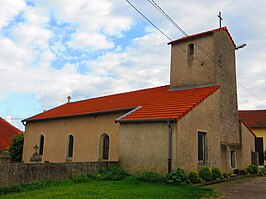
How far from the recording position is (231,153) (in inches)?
742

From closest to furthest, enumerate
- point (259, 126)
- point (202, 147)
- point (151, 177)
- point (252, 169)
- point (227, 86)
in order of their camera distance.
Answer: point (151, 177), point (202, 147), point (227, 86), point (252, 169), point (259, 126)

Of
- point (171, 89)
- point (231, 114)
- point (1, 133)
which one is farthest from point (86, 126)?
point (1, 133)

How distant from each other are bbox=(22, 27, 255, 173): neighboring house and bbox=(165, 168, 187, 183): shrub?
0.37 m

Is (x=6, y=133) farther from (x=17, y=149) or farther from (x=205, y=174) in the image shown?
(x=205, y=174)

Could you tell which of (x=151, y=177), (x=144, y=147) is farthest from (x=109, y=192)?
(x=144, y=147)

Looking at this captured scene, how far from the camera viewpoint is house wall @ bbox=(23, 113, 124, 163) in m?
18.4

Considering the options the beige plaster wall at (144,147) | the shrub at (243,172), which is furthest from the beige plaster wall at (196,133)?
the shrub at (243,172)

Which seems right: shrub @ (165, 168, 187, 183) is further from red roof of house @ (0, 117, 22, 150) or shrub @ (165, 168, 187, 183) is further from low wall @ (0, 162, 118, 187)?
red roof of house @ (0, 117, 22, 150)

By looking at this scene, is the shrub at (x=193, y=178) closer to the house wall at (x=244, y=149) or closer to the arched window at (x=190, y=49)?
the house wall at (x=244, y=149)

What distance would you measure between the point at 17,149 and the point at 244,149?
19655mm

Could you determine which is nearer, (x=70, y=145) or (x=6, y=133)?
(x=70, y=145)

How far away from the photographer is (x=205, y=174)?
1409 cm

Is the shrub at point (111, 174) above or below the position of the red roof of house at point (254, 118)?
below

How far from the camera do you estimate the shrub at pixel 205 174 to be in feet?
46.1
